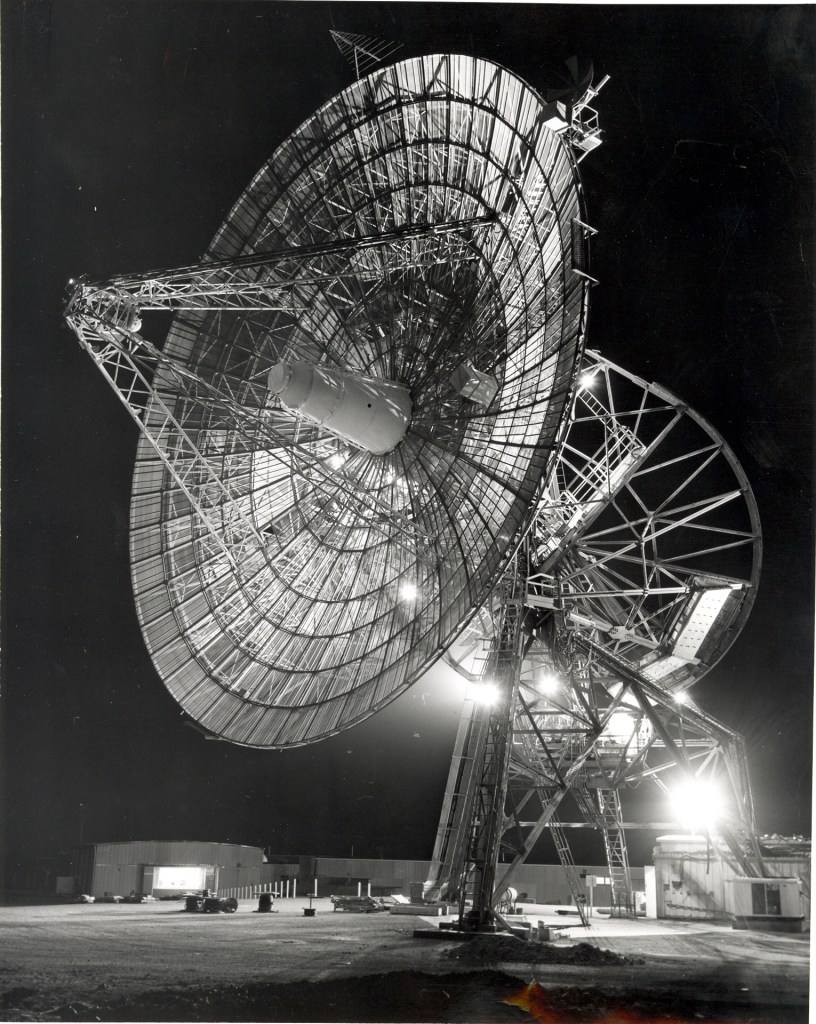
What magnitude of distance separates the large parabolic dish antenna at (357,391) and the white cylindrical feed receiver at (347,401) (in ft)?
0.17

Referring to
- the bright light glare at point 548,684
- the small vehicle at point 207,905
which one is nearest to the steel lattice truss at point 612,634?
the bright light glare at point 548,684

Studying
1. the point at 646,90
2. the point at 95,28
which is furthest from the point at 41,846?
the point at 646,90

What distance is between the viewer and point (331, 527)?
85.9 ft

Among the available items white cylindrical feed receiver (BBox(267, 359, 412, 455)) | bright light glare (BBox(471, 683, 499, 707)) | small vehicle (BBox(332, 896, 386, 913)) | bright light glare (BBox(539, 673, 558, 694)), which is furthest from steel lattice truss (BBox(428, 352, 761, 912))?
white cylindrical feed receiver (BBox(267, 359, 412, 455))

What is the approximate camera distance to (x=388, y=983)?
17875mm

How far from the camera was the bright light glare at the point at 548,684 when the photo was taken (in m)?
33.1

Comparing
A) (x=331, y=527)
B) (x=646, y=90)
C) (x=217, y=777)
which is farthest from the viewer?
(x=217, y=777)

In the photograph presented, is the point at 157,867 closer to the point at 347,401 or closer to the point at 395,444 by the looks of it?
the point at 395,444

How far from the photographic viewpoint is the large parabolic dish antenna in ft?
65.1

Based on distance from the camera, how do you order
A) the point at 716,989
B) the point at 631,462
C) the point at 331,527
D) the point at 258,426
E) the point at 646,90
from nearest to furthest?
the point at 716,989
the point at 258,426
the point at 646,90
the point at 331,527
the point at 631,462

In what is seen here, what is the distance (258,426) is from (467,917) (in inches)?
461

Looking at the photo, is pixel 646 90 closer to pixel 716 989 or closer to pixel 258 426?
pixel 258 426

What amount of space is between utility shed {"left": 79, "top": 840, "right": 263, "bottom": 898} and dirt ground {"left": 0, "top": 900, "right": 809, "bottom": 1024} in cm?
1510

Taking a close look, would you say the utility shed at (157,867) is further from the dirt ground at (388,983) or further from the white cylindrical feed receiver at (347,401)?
the white cylindrical feed receiver at (347,401)
